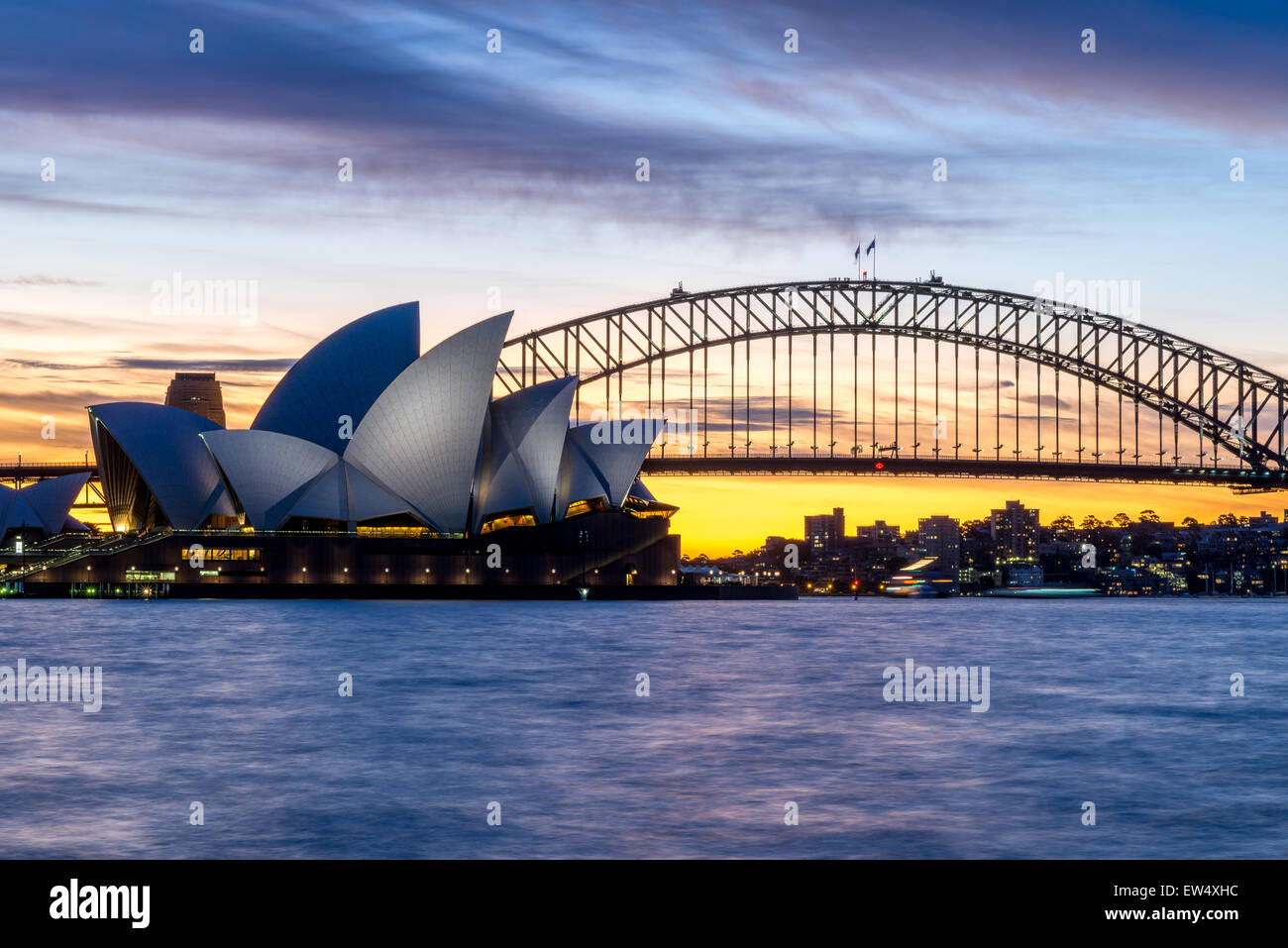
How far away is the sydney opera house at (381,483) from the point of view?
2805 inches

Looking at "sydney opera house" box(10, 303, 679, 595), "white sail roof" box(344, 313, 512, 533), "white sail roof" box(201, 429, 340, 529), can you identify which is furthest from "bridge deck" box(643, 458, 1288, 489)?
"white sail roof" box(201, 429, 340, 529)

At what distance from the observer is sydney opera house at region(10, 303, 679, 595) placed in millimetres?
71250

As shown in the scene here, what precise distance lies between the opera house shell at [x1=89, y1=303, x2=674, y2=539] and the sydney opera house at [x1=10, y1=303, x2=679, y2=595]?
89 millimetres

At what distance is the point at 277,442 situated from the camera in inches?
2899

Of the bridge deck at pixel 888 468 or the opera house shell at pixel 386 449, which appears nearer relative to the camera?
the opera house shell at pixel 386 449

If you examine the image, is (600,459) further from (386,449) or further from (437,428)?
(386,449)

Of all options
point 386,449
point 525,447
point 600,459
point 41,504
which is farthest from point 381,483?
point 41,504

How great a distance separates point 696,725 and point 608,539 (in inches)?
2215

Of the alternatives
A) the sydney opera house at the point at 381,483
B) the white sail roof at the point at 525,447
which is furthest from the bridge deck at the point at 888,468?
the white sail roof at the point at 525,447

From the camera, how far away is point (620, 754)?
20.7 metres

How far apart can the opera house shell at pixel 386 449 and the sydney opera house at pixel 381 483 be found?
→ 0.29 feet

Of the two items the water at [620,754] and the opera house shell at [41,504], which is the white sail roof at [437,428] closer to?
the water at [620,754]

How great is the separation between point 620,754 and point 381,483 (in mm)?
54966
